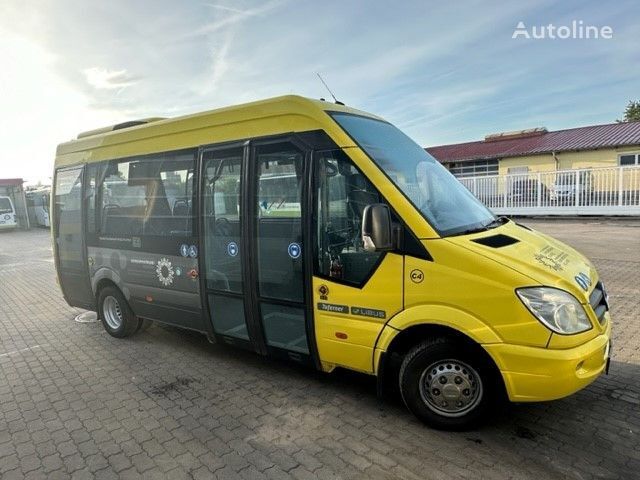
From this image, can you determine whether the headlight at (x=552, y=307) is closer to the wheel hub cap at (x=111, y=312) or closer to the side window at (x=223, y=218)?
the side window at (x=223, y=218)

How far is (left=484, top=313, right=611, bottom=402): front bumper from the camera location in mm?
2898

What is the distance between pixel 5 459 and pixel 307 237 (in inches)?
107

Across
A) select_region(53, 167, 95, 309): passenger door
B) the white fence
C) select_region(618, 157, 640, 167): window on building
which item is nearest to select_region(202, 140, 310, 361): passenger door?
select_region(53, 167, 95, 309): passenger door

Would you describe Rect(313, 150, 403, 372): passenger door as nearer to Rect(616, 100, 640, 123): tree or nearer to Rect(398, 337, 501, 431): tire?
Rect(398, 337, 501, 431): tire

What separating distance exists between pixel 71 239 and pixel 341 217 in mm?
4498

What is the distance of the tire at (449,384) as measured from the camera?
318 centimetres

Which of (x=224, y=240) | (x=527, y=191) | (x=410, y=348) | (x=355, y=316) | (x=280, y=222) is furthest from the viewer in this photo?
(x=527, y=191)

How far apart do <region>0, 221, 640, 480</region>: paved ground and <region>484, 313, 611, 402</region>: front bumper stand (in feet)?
1.50

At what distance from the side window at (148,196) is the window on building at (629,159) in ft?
78.3

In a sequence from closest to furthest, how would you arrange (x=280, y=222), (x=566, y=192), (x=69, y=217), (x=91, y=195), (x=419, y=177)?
(x=419, y=177)
(x=280, y=222)
(x=91, y=195)
(x=69, y=217)
(x=566, y=192)

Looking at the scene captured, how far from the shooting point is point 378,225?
10.4 feet

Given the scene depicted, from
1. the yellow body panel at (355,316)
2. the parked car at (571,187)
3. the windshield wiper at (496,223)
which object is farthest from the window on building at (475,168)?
the yellow body panel at (355,316)

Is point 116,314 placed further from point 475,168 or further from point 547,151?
point 475,168

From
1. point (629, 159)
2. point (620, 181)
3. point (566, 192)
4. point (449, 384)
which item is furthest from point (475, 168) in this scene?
point (449, 384)
